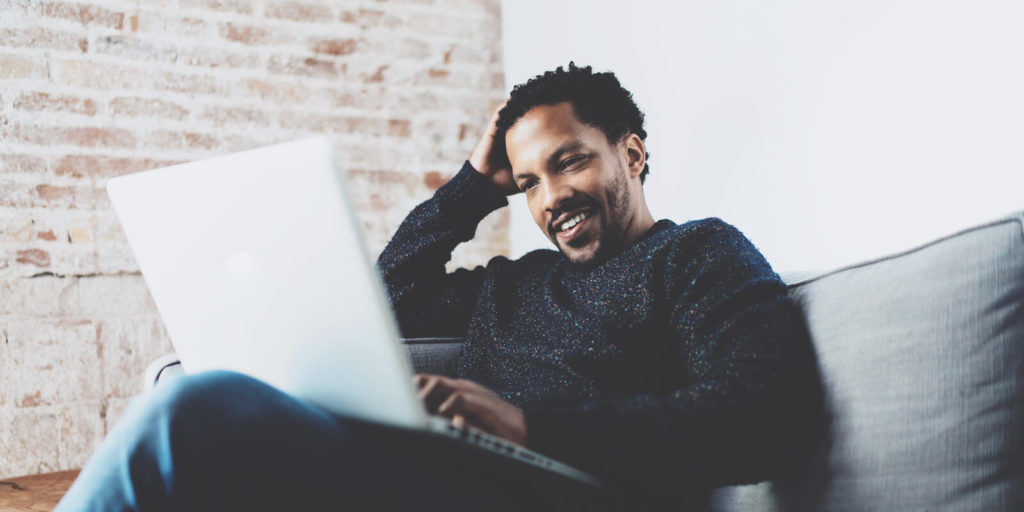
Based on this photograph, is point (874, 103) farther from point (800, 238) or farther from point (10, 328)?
point (10, 328)

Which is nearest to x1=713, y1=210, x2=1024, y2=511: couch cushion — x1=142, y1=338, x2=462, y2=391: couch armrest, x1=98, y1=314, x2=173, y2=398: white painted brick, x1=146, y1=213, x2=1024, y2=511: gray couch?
x1=146, y1=213, x2=1024, y2=511: gray couch

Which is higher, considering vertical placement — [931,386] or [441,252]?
[441,252]

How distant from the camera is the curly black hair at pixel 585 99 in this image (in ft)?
4.27

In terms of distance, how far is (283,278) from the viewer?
2.26ft

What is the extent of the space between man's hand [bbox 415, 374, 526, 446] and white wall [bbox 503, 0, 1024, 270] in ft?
2.22

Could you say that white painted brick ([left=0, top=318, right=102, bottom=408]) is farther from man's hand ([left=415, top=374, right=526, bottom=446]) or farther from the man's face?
man's hand ([left=415, top=374, right=526, bottom=446])

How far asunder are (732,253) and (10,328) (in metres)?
1.80

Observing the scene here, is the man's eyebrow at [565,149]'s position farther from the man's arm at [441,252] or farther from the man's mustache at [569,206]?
the man's arm at [441,252]

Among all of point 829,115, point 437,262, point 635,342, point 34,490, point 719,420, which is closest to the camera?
point 719,420

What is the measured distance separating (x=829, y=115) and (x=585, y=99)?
40 cm

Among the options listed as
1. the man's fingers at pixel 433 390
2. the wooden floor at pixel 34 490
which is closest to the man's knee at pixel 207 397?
the man's fingers at pixel 433 390

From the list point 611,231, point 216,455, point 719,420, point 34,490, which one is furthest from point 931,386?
point 34,490

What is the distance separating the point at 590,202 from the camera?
1232 mm

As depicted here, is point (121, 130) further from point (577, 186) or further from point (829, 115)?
point (829, 115)
